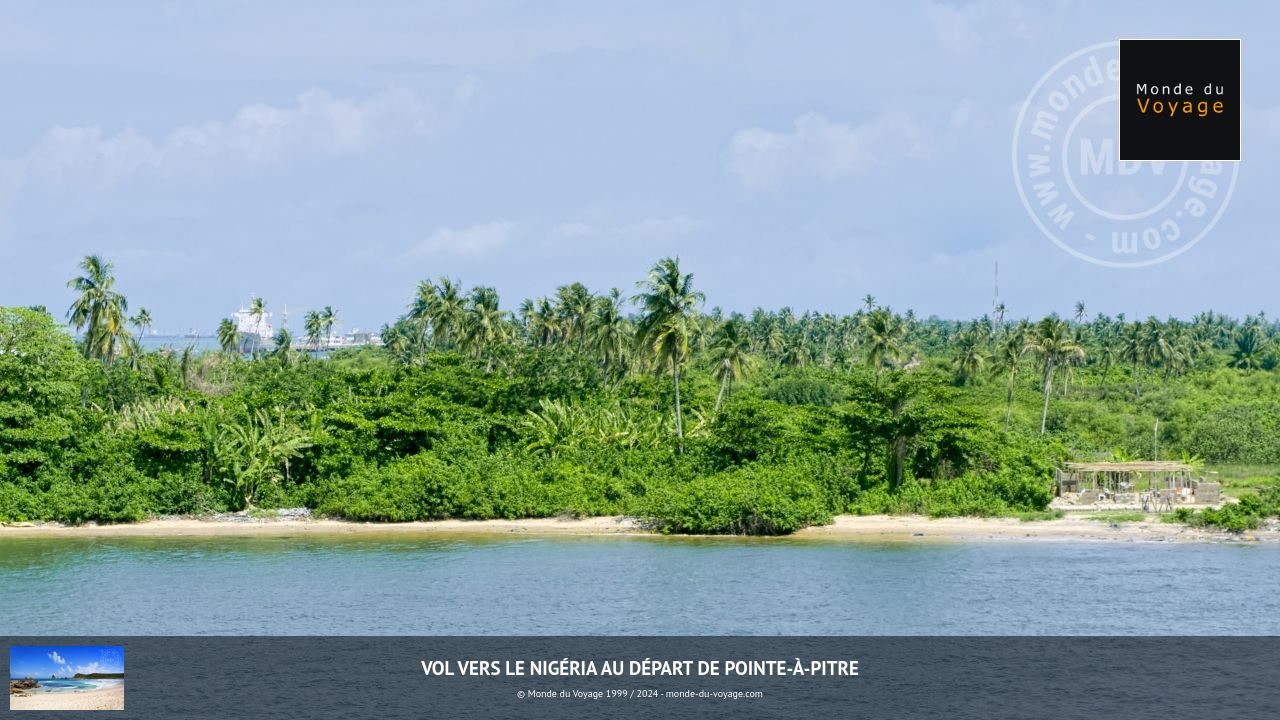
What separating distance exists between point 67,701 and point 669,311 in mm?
33024

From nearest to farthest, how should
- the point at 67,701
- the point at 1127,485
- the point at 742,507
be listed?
the point at 67,701, the point at 742,507, the point at 1127,485

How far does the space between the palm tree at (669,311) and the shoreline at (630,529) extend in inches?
337

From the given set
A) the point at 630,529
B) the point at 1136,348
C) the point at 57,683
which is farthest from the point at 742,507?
the point at 1136,348

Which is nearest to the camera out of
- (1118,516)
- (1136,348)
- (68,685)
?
(68,685)

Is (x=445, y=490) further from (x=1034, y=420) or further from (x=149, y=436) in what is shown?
(x=1034, y=420)

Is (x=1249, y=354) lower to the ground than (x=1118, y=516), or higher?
higher

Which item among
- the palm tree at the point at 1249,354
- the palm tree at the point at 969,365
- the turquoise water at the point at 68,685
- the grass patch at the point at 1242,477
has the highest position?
the palm tree at the point at 1249,354

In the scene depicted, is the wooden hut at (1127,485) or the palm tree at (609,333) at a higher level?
the palm tree at (609,333)

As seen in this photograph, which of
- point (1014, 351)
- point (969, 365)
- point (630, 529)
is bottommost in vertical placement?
point (630, 529)

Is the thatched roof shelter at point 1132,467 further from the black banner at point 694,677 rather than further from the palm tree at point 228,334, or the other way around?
the palm tree at point 228,334

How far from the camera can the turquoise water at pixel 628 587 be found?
31.5 metres

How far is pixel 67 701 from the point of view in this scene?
2405 centimetres

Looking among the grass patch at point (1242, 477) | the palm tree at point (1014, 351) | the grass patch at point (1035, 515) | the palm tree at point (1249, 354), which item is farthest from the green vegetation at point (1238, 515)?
the palm tree at point (1249, 354)

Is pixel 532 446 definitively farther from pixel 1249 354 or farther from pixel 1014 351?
pixel 1249 354
